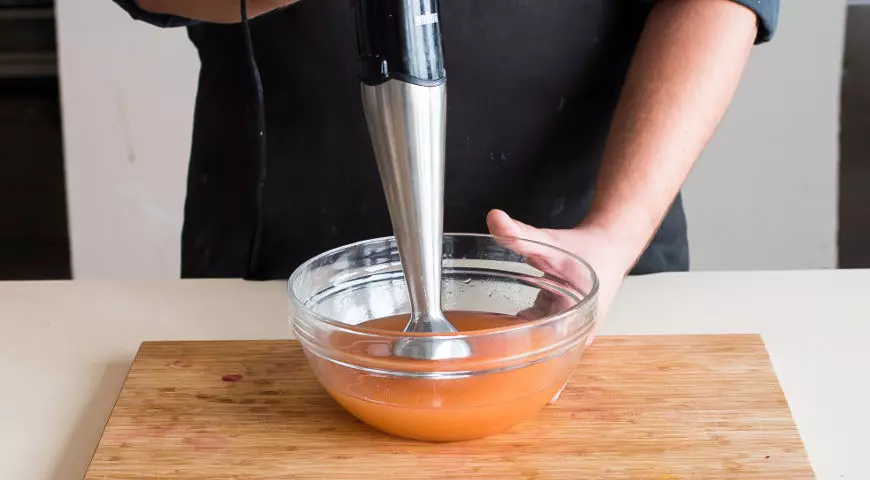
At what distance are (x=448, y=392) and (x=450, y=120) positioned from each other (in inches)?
18.0

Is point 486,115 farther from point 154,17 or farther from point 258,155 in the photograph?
point 154,17

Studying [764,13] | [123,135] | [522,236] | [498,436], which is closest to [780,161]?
[764,13]

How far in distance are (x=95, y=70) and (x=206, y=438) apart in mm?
1624

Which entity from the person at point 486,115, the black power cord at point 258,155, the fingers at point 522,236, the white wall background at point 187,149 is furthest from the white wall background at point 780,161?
the fingers at point 522,236

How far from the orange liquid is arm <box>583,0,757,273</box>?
0.30 meters

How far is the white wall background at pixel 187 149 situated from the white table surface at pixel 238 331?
3.86 feet

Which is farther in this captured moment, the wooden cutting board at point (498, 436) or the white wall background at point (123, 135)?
the white wall background at point (123, 135)

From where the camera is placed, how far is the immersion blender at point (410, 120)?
1.94ft

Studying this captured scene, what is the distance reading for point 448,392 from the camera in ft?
2.09

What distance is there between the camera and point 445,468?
642 millimetres

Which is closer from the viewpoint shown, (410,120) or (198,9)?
(410,120)

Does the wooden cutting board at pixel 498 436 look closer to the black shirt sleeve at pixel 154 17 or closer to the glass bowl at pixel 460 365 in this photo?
the glass bowl at pixel 460 365

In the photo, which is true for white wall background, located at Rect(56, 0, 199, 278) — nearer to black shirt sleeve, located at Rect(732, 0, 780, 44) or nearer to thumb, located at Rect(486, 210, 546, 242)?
black shirt sleeve, located at Rect(732, 0, 780, 44)

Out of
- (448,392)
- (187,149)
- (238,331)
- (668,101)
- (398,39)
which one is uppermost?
(398,39)
